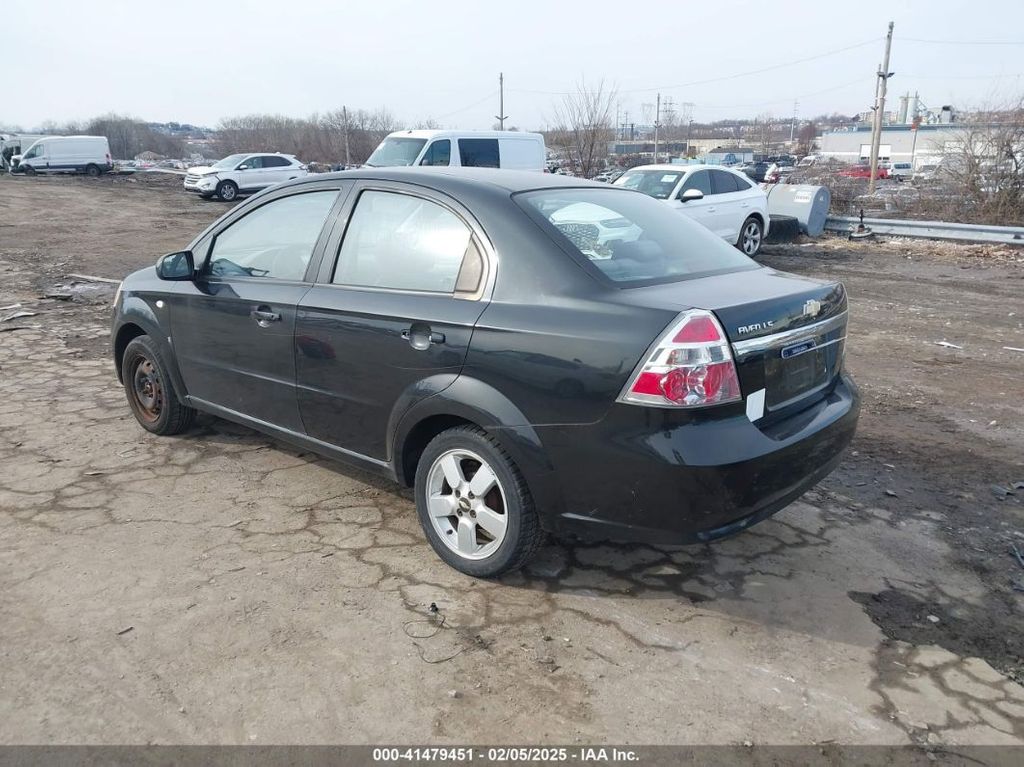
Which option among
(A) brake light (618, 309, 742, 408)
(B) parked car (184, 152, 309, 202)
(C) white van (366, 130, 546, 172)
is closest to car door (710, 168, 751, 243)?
(C) white van (366, 130, 546, 172)

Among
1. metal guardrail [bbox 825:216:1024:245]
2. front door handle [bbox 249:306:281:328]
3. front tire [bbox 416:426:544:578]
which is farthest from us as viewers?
metal guardrail [bbox 825:216:1024:245]

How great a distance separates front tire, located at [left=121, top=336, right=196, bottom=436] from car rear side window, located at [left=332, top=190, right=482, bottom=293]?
1772 mm

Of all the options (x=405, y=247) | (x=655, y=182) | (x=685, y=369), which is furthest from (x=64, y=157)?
(x=685, y=369)

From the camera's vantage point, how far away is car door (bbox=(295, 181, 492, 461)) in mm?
3246

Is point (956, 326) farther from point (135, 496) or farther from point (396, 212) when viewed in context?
point (135, 496)

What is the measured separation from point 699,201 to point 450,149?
512cm

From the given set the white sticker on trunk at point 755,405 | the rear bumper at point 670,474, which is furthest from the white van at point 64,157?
the white sticker on trunk at point 755,405

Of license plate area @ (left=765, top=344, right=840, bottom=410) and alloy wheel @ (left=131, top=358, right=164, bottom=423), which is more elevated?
license plate area @ (left=765, top=344, right=840, bottom=410)

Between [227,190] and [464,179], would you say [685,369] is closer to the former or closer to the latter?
[464,179]

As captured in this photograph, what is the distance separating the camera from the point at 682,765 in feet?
7.68

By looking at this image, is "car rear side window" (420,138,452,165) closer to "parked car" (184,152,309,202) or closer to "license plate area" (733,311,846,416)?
"license plate area" (733,311,846,416)

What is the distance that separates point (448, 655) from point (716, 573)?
131 cm

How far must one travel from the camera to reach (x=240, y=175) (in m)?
27.3

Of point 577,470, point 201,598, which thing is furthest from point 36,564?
point 577,470
